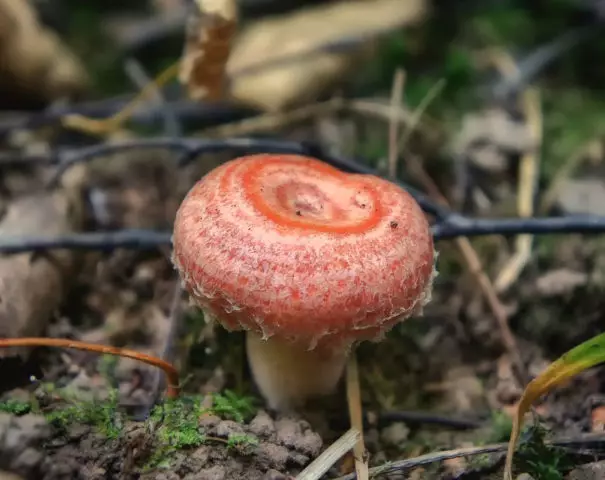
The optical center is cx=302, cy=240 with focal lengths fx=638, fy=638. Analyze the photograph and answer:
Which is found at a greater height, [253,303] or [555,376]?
[253,303]

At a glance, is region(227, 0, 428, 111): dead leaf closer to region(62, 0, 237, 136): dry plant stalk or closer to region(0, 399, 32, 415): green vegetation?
region(62, 0, 237, 136): dry plant stalk

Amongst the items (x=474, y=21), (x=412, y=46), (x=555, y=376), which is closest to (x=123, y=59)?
(x=412, y=46)

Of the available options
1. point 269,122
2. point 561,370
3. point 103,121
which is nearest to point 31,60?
point 103,121

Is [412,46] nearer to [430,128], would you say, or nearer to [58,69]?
[430,128]

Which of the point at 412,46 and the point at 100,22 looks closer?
the point at 412,46

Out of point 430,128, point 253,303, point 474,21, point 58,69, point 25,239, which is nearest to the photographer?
point 253,303

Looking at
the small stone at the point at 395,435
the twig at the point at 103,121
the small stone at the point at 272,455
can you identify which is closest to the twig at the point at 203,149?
the twig at the point at 103,121

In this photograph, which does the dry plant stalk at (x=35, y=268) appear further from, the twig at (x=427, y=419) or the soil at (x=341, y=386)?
the twig at (x=427, y=419)
